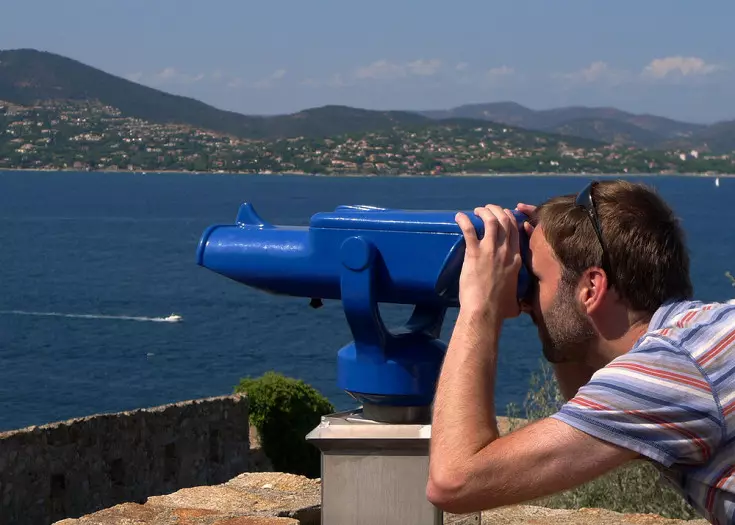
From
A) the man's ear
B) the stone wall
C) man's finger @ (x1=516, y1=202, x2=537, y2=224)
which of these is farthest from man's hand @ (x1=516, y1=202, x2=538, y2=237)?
the stone wall

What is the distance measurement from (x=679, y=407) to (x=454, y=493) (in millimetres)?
381

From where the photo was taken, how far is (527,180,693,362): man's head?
6.41 ft

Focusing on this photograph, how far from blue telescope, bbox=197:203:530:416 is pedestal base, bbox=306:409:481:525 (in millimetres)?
74

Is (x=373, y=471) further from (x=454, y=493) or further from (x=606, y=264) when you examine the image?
(x=606, y=264)

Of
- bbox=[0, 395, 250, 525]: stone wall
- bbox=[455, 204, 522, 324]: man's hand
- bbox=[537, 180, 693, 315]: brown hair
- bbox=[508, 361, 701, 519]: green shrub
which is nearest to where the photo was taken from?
bbox=[537, 180, 693, 315]: brown hair

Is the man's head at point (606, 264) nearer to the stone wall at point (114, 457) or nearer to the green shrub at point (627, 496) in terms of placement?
the green shrub at point (627, 496)

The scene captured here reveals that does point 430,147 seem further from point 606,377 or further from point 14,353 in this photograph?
point 606,377

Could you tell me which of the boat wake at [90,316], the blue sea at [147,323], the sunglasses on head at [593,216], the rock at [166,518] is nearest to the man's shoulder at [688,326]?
the sunglasses on head at [593,216]

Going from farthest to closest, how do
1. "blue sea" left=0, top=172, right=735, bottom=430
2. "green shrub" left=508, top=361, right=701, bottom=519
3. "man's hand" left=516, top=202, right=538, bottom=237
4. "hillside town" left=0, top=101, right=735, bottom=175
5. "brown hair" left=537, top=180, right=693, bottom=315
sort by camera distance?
"hillside town" left=0, top=101, right=735, bottom=175, "blue sea" left=0, top=172, right=735, bottom=430, "green shrub" left=508, top=361, right=701, bottom=519, "man's hand" left=516, top=202, right=538, bottom=237, "brown hair" left=537, top=180, right=693, bottom=315

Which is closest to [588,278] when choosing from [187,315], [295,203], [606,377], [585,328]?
[585,328]

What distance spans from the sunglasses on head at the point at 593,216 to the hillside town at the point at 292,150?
17498 centimetres

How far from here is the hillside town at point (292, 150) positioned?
596 ft

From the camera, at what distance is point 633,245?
6.38ft

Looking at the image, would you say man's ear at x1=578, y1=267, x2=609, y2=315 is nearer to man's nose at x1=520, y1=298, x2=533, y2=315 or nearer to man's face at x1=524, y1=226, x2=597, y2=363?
man's face at x1=524, y1=226, x2=597, y2=363
